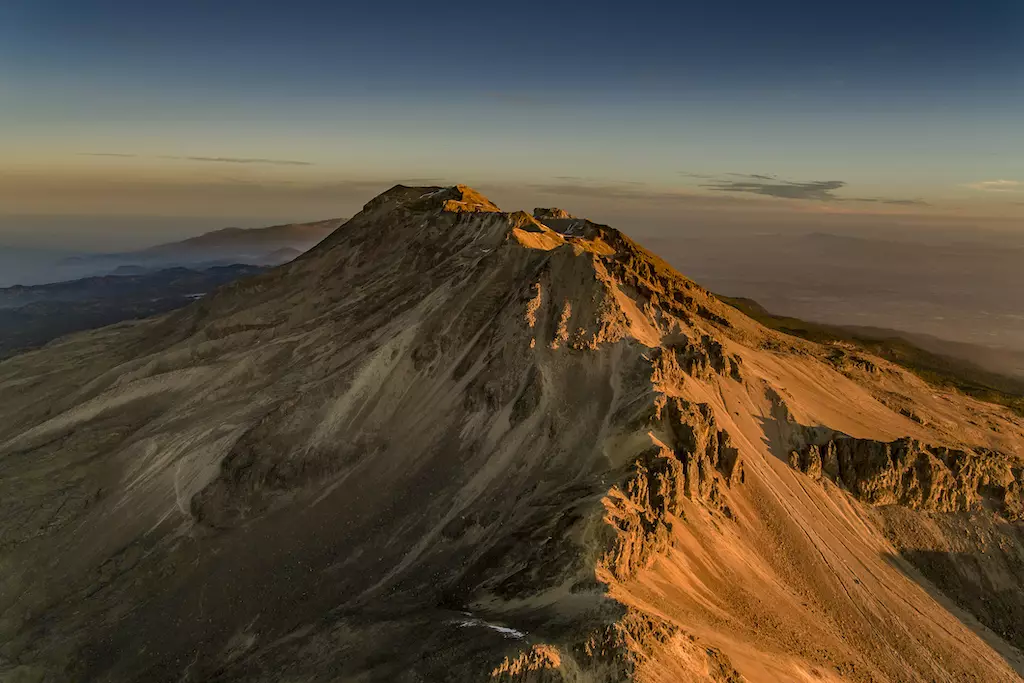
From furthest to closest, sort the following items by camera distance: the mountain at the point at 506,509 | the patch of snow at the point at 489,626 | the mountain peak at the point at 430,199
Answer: the mountain peak at the point at 430,199 → the mountain at the point at 506,509 → the patch of snow at the point at 489,626

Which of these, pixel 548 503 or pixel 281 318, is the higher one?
pixel 281 318

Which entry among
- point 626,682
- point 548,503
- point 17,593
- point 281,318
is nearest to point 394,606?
point 548,503

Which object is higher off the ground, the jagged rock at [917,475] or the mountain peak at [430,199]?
the mountain peak at [430,199]

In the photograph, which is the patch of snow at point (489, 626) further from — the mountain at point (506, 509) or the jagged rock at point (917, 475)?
the jagged rock at point (917, 475)

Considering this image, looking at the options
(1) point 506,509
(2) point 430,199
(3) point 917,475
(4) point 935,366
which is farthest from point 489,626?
(4) point 935,366

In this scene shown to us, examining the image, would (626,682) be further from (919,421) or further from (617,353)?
(919,421)

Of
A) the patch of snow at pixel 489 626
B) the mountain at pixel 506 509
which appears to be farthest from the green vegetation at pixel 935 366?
the patch of snow at pixel 489 626

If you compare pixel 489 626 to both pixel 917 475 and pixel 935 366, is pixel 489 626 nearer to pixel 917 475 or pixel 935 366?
pixel 917 475
